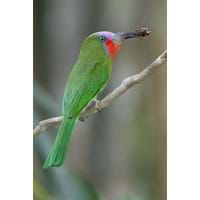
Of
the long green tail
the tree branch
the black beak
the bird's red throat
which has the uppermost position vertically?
the black beak

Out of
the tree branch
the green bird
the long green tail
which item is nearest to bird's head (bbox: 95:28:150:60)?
the green bird

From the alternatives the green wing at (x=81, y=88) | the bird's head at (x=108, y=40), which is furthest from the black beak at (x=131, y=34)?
the green wing at (x=81, y=88)

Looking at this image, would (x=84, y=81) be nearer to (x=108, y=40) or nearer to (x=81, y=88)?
(x=81, y=88)

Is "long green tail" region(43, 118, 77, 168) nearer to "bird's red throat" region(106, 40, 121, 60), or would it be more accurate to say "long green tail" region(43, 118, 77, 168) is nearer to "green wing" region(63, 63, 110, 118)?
"green wing" region(63, 63, 110, 118)

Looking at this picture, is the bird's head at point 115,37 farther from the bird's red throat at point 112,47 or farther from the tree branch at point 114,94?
the tree branch at point 114,94

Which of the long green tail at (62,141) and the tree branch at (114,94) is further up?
the tree branch at (114,94)

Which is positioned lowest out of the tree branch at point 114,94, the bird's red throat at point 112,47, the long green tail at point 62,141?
the long green tail at point 62,141
